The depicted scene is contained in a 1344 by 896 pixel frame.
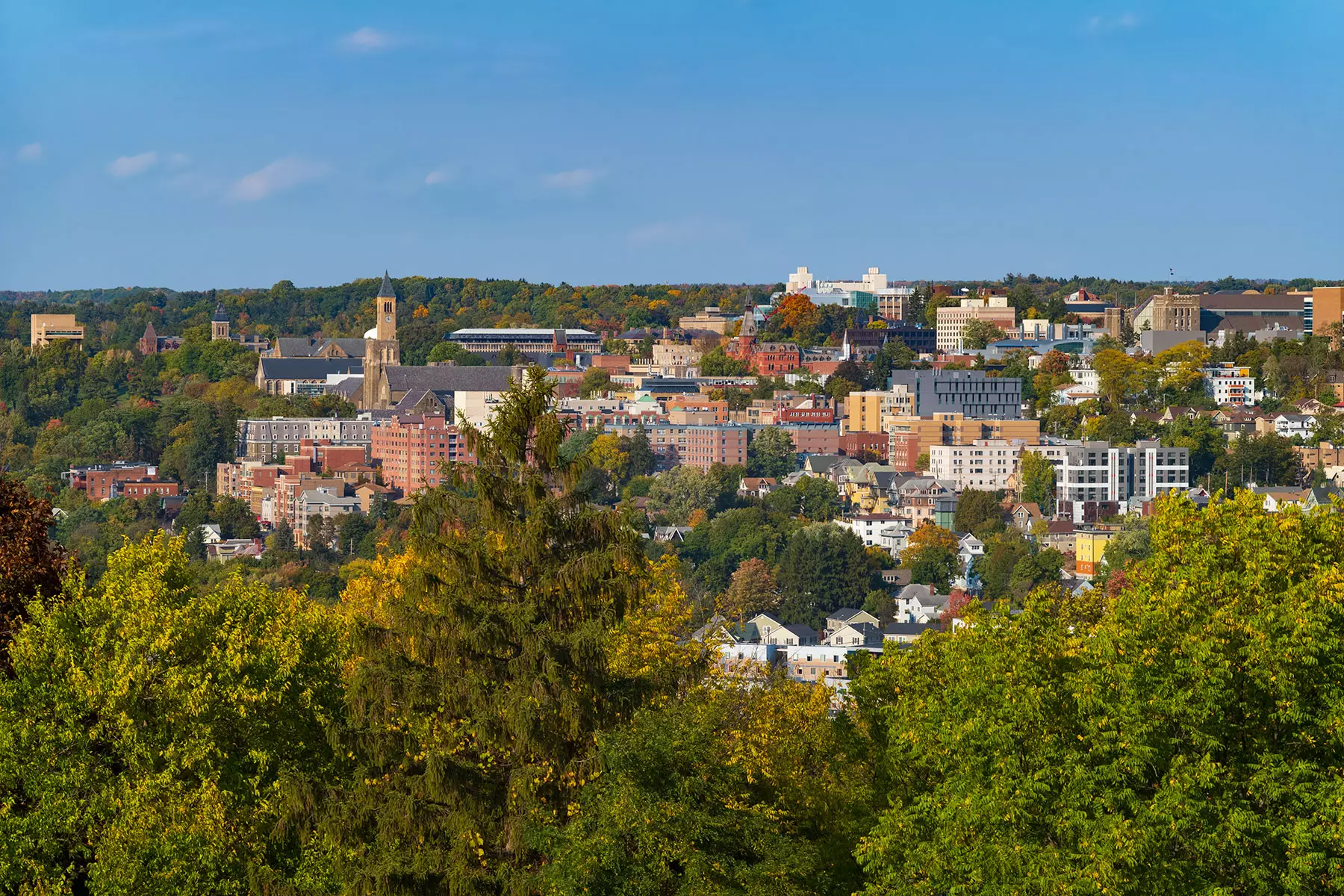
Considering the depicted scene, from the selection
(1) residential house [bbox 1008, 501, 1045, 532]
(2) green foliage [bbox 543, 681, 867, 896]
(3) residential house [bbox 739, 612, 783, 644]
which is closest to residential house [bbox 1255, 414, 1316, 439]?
(1) residential house [bbox 1008, 501, 1045, 532]

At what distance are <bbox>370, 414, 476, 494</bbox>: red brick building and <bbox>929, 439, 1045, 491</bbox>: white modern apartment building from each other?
61.6 feet

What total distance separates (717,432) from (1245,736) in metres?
75.3

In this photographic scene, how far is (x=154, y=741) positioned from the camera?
1299 cm

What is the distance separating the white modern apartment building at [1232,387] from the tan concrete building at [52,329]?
257 feet

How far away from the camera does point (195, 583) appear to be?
1523 cm

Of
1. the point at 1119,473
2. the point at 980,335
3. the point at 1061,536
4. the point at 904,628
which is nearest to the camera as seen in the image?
the point at 904,628

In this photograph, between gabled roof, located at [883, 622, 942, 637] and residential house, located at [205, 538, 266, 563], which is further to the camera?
residential house, located at [205, 538, 266, 563]

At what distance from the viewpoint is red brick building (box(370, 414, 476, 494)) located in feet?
273

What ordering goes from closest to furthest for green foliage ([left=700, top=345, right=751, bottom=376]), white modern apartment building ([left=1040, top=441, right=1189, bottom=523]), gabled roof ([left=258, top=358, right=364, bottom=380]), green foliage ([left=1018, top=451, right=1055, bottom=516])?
green foliage ([left=1018, top=451, right=1055, bottom=516]), white modern apartment building ([left=1040, top=441, right=1189, bottom=523]), gabled roof ([left=258, top=358, right=364, bottom=380]), green foliage ([left=700, top=345, right=751, bottom=376])

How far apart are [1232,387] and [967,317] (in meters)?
29.4

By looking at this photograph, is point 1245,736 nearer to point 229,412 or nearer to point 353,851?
point 353,851

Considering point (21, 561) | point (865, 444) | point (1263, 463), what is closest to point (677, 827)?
point (21, 561)

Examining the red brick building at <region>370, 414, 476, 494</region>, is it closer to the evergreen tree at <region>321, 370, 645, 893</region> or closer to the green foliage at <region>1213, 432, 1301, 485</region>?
the green foliage at <region>1213, 432, 1301, 485</region>

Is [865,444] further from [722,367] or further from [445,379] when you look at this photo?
[445,379]
